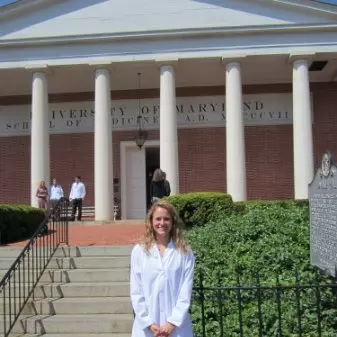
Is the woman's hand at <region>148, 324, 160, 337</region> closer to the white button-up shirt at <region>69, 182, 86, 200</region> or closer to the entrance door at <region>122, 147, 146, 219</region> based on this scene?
the white button-up shirt at <region>69, 182, 86, 200</region>

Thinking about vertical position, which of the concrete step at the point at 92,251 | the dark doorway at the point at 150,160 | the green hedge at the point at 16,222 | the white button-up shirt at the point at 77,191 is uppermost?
the dark doorway at the point at 150,160

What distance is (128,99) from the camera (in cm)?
2395

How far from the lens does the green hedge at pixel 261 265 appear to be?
6156 millimetres

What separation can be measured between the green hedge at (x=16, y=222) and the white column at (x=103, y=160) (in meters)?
3.66

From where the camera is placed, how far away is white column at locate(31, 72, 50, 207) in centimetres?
2011

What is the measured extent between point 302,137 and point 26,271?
483 inches

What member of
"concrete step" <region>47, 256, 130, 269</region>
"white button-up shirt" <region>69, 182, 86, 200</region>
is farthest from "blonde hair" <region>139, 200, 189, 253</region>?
"white button-up shirt" <region>69, 182, 86, 200</region>

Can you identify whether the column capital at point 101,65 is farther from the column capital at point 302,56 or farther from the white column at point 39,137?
the column capital at point 302,56

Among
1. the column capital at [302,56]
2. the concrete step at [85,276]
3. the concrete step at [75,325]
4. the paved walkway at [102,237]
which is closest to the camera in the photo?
the concrete step at [75,325]

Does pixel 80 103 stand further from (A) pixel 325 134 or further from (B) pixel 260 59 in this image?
(A) pixel 325 134

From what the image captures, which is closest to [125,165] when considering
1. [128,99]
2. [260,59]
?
[128,99]

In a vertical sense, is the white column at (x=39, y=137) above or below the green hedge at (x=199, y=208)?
above

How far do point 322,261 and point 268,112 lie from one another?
719 inches

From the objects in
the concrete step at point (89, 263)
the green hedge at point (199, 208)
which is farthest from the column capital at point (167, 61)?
the concrete step at point (89, 263)
